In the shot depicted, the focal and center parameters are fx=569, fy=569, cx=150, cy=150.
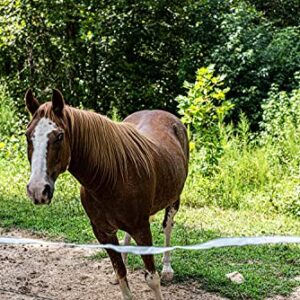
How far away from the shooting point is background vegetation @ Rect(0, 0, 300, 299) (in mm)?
6105

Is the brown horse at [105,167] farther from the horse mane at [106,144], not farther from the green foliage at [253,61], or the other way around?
the green foliage at [253,61]

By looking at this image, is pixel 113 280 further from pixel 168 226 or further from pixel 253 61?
pixel 253 61

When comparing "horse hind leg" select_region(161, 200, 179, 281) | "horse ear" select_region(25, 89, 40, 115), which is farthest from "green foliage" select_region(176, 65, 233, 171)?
"horse ear" select_region(25, 89, 40, 115)

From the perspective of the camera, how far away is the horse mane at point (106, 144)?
3414 mm

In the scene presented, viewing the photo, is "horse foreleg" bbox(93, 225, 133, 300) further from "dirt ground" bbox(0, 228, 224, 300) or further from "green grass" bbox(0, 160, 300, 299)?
"green grass" bbox(0, 160, 300, 299)

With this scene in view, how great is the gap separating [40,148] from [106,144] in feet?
1.93

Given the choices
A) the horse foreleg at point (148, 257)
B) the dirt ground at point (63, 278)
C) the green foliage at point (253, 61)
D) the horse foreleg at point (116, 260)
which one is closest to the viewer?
the horse foreleg at point (148, 257)

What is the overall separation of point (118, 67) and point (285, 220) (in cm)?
582

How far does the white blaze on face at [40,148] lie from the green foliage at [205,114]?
4636mm

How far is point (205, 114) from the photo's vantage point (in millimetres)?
7820

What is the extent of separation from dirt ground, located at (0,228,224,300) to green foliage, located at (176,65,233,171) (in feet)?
9.30

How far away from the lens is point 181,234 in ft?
19.2

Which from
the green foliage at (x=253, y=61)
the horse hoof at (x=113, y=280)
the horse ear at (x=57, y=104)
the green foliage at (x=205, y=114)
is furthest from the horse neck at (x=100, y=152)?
the green foliage at (x=253, y=61)

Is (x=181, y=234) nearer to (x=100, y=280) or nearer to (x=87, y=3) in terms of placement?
(x=100, y=280)
